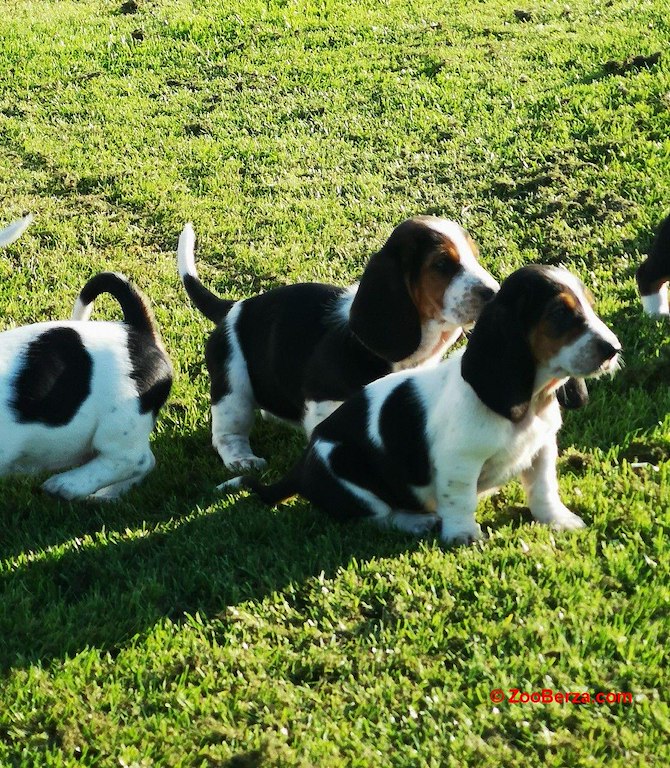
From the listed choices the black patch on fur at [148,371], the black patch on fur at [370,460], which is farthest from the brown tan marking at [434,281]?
the black patch on fur at [148,371]

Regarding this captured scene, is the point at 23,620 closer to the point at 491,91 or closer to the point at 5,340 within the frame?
the point at 5,340

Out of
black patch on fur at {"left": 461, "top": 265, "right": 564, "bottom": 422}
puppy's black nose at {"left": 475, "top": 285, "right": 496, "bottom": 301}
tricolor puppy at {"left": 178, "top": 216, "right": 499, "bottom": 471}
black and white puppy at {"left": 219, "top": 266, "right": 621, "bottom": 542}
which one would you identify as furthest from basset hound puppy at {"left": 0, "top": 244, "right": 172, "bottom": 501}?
black patch on fur at {"left": 461, "top": 265, "right": 564, "bottom": 422}

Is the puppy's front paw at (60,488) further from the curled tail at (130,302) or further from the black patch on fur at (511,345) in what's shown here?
the black patch on fur at (511,345)

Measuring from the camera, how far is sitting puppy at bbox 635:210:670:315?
6953 millimetres

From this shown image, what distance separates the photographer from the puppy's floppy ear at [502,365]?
4.52 m

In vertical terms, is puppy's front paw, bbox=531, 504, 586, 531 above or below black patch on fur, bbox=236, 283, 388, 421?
below

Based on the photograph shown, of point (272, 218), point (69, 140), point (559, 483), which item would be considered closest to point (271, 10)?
point (69, 140)

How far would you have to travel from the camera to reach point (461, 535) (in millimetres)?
4867

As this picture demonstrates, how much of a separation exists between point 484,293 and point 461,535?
1.24 metres

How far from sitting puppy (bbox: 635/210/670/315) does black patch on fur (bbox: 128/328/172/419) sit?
10.4 ft

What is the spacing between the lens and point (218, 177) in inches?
411
